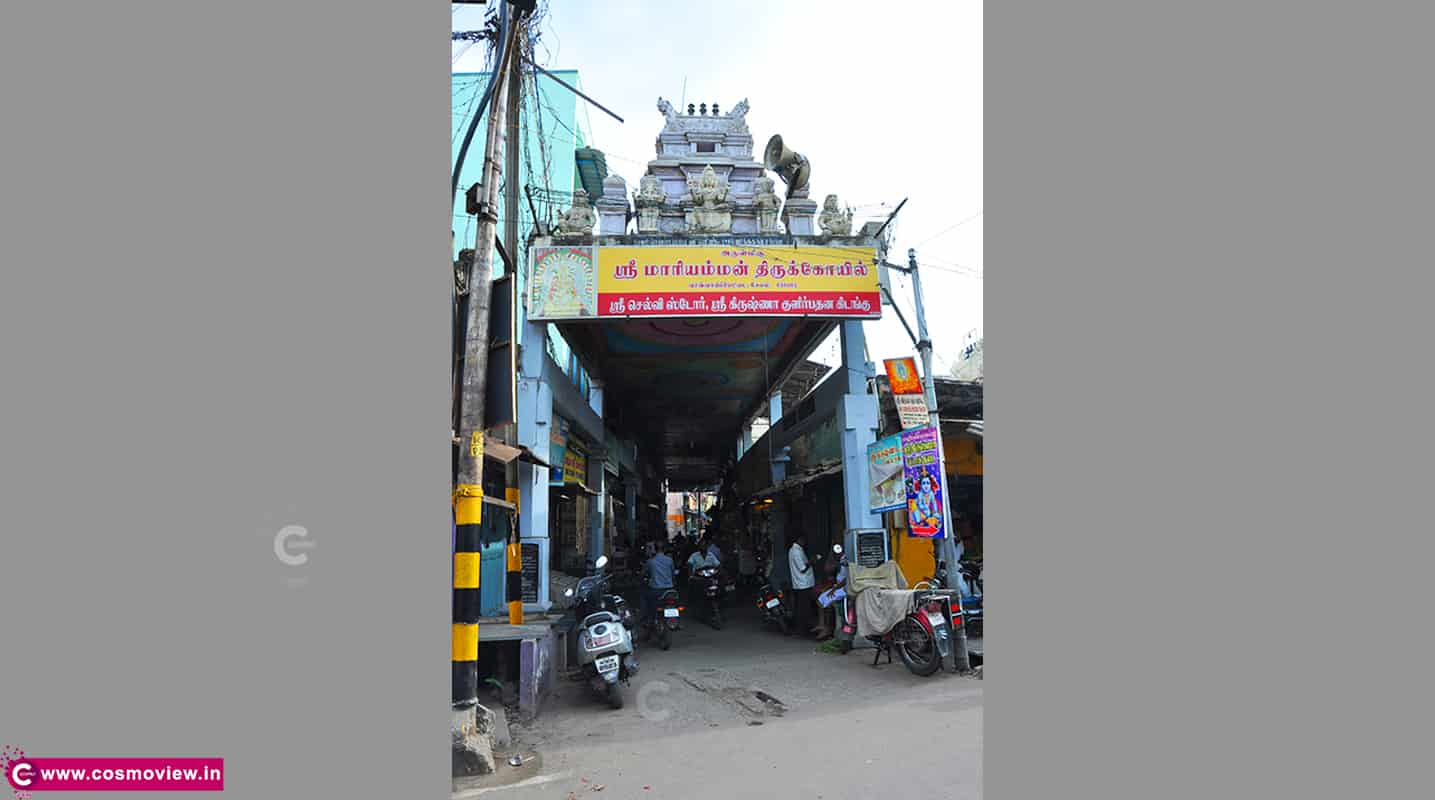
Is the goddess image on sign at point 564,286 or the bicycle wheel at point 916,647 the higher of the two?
the goddess image on sign at point 564,286

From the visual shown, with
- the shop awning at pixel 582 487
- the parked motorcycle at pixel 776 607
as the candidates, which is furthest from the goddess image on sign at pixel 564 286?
the parked motorcycle at pixel 776 607

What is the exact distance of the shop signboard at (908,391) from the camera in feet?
33.5

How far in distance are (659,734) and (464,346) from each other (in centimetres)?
356

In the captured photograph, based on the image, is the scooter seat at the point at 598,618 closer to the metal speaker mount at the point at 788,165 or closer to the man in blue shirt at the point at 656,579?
the man in blue shirt at the point at 656,579

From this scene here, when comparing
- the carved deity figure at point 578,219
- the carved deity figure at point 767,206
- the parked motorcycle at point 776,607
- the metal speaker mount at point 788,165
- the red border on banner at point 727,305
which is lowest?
the parked motorcycle at point 776,607

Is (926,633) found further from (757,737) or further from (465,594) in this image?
(465,594)

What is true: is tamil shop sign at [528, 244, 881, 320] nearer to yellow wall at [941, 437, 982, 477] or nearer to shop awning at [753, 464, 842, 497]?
shop awning at [753, 464, 842, 497]

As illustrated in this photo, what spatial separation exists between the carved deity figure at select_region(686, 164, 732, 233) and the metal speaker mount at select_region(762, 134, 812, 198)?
73.0 inches

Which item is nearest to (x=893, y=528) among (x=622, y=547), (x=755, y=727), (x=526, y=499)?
(x=526, y=499)

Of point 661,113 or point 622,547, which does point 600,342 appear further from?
point 622,547

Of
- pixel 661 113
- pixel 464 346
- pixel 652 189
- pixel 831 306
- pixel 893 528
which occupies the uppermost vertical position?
pixel 661 113

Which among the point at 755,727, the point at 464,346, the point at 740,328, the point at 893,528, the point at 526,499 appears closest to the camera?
the point at 464,346

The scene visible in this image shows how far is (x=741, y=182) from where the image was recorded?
1559cm

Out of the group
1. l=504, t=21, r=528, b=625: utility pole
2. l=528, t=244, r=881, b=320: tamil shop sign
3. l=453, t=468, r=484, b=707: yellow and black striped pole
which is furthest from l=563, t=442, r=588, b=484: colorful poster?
l=453, t=468, r=484, b=707: yellow and black striped pole
